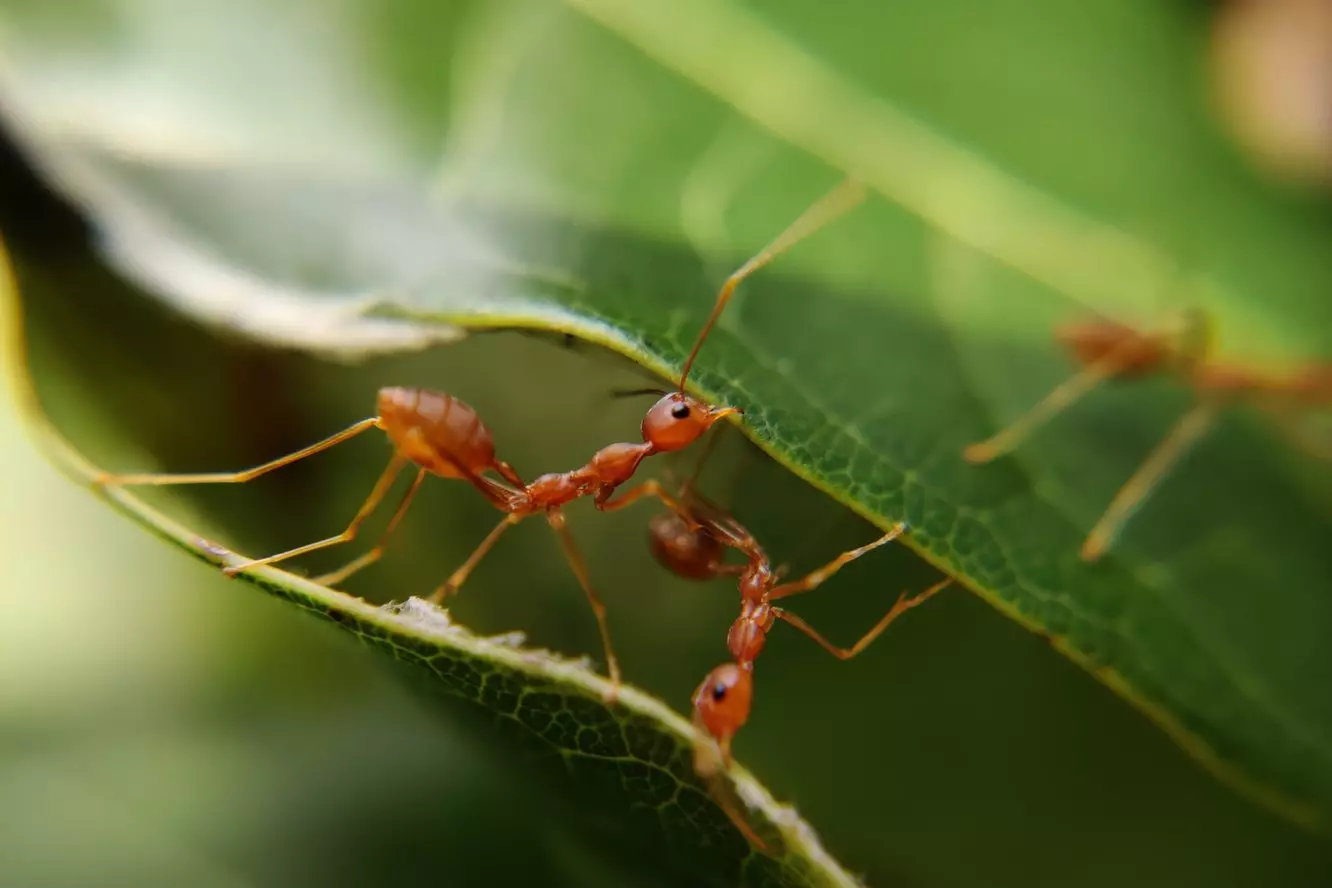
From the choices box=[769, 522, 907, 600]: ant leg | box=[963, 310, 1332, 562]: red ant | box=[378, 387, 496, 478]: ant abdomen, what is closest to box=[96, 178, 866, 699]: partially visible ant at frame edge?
box=[378, 387, 496, 478]: ant abdomen

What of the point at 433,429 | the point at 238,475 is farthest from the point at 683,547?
the point at 238,475

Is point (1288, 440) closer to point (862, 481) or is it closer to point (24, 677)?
point (862, 481)

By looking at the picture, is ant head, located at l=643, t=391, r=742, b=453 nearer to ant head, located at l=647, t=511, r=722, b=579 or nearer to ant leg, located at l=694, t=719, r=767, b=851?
ant head, located at l=647, t=511, r=722, b=579

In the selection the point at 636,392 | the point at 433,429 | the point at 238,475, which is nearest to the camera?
the point at 433,429

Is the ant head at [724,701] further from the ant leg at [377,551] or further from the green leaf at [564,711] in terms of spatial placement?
the ant leg at [377,551]

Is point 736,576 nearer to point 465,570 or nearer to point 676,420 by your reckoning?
point 676,420

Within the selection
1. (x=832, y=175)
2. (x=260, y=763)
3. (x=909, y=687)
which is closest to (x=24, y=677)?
(x=260, y=763)

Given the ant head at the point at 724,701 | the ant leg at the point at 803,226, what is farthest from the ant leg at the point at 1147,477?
the ant leg at the point at 803,226
